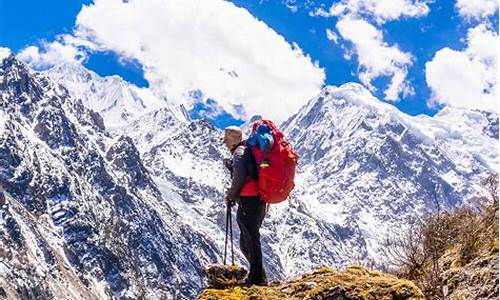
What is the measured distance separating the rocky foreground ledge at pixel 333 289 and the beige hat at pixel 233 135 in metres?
2.49

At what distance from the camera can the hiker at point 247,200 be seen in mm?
10594

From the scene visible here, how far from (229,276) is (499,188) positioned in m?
5.32

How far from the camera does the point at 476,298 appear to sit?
8828 millimetres

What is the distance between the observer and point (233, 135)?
451 inches

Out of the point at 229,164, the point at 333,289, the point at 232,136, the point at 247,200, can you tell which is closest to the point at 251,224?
the point at 247,200

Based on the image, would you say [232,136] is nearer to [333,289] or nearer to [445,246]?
[333,289]

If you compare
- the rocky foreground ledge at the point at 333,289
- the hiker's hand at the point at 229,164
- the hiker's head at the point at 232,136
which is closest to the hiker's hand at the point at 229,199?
the hiker's hand at the point at 229,164

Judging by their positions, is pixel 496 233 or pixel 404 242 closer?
pixel 496 233

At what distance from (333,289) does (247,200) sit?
8.80ft

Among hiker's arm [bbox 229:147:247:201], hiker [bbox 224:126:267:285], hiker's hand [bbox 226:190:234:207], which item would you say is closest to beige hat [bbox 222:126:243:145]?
hiker [bbox 224:126:267:285]

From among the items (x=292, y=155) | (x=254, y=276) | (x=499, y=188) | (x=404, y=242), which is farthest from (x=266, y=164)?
(x=499, y=188)

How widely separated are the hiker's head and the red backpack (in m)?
0.76

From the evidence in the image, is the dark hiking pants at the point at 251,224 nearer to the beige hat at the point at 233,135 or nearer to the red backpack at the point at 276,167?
the red backpack at the point at 276,167

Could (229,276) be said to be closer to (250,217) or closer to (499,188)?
(250,217)
